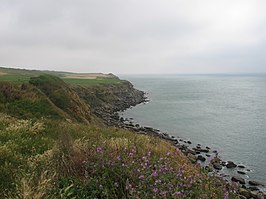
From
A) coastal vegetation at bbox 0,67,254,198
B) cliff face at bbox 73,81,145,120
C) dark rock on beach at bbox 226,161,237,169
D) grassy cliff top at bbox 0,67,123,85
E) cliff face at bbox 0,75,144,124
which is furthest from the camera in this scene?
cliff face at bbox 73,81,145,120

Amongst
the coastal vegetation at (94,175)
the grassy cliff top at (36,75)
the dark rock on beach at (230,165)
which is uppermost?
the coastal vegetation at (94,175)

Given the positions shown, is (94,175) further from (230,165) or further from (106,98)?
(106,98)

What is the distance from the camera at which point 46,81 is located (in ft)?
91.2

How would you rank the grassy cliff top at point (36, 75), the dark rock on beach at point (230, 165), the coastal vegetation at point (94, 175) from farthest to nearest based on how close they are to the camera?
the grassy cliff top at point (36, 75) < the dark rock on beach at point (230, 165) < the coastal vegetation at point (94, 175)

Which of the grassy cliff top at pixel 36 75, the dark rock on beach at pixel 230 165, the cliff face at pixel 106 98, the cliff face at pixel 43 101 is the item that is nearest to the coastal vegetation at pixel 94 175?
the cliff face at pixel 43 101

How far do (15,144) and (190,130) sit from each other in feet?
118

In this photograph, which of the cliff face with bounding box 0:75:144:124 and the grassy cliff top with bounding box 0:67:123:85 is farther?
the grassy cliff top with bounding box 0:67:123:85

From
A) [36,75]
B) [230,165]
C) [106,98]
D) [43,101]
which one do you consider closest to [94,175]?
[43,101]

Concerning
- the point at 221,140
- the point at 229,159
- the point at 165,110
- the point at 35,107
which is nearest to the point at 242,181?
the point at 229,159

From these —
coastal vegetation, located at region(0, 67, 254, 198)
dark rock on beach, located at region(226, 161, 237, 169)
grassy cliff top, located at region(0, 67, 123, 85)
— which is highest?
coastal vegetation, located at region(0, 67, 254, 198)

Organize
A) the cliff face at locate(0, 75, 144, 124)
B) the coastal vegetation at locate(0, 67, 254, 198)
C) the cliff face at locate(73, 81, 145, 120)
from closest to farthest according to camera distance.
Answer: the coastal vegetation at locate(0, 67, 254, 198)
the cliff face at locate(0, 75, 144, 124)
the cliff face at locate(73, 81, 145, 120)

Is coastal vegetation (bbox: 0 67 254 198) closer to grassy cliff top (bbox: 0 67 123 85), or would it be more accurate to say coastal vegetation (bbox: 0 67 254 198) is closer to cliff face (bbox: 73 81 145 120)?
grassy cliff top (bbox: 0 67 123 85)

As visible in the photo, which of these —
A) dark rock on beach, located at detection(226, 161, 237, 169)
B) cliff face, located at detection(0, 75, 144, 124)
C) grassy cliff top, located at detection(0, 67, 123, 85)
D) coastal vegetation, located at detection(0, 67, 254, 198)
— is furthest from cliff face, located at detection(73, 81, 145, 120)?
coastal vegetation, located at detection(0, 67, 254, 198)

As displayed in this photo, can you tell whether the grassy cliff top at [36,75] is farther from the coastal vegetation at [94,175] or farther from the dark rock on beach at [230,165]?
the coastal vegetation at [94,175]
